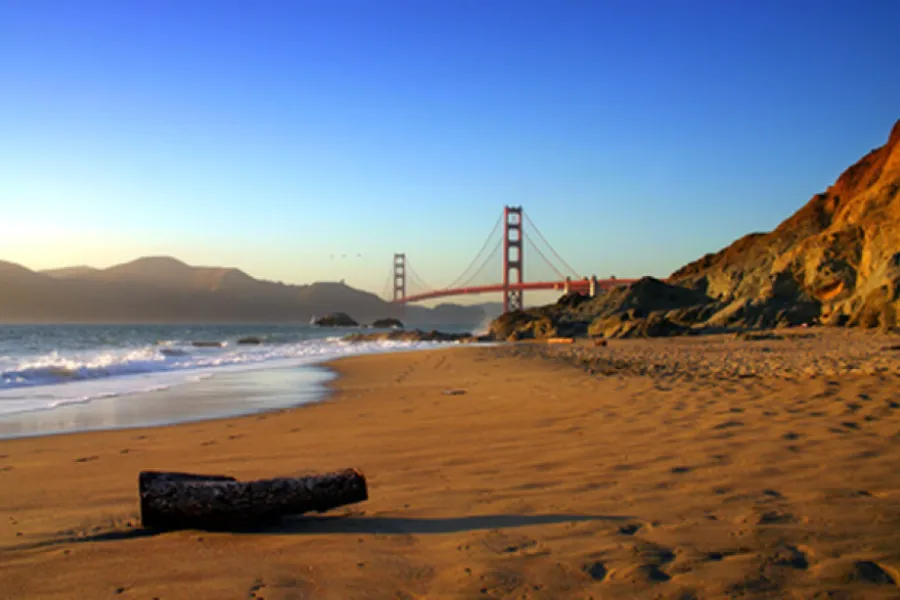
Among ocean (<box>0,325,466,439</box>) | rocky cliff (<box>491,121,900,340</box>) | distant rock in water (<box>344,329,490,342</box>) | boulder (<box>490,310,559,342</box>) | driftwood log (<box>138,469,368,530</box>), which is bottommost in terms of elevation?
ocean (<box>0,325,466,439</box>)

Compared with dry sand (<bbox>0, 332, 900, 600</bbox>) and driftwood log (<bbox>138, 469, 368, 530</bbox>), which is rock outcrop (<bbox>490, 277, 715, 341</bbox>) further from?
driftwood log (<bbox>138, 469, 368, 530</bbox>)

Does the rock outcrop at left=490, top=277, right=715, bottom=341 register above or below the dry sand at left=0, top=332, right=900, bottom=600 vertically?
above

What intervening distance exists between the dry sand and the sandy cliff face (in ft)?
43.5

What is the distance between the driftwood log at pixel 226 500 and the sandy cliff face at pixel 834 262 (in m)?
16.1

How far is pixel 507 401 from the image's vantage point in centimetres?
665

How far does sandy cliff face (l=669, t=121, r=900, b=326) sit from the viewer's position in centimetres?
1728

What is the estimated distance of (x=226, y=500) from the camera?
262cm

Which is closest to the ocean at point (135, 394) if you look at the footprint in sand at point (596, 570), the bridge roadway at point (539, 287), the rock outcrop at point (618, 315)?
the footprint in sand at point (596, 570)

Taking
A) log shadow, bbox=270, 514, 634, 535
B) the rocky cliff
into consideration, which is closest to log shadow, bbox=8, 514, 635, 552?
log shadow, bbox=270, 514, 634, 535

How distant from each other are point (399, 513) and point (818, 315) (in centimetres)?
2076

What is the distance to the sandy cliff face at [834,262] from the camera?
17.3 meters

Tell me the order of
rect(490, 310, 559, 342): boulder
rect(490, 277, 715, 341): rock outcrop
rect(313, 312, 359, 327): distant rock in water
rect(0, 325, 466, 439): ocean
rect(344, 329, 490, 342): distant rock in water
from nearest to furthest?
rect(0, 325, 466, 439): ocean → rect(490, 277, 715, 341): rock outcrop → rect(490, 310, 559, 342): boulder → rect(344, 329, 490, 342): distant rock in water → rect(313, 312, 359, 327): distant rock in water

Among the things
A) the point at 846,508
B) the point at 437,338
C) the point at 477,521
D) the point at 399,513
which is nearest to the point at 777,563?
the point at 846,508

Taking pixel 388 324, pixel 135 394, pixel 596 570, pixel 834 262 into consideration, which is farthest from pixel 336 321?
pixel 596 570
